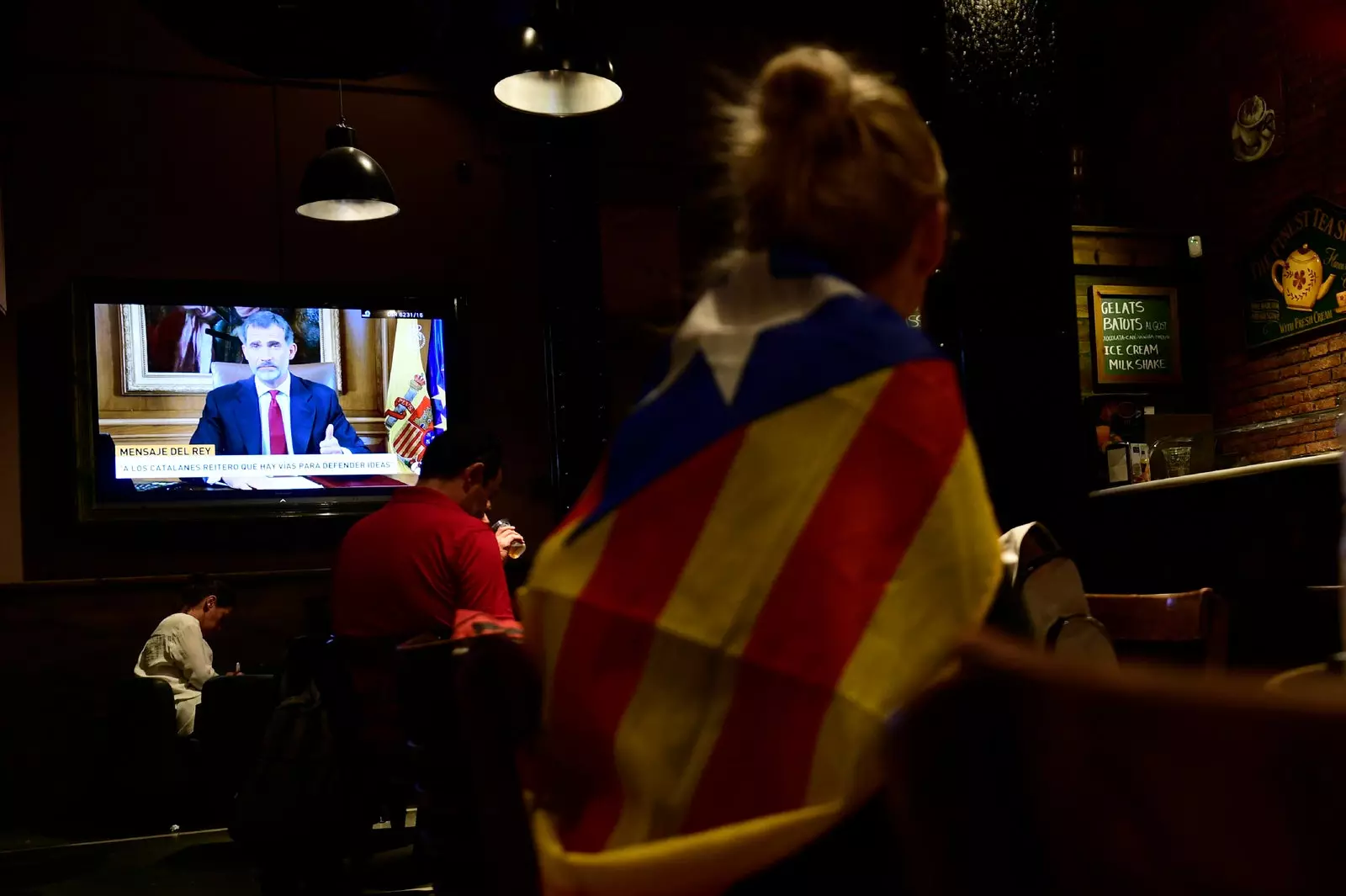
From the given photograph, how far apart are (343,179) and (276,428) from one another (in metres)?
1.38

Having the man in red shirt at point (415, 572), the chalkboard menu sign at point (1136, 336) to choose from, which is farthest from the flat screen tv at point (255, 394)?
the chalkboard menu sign at point (1136, 336)

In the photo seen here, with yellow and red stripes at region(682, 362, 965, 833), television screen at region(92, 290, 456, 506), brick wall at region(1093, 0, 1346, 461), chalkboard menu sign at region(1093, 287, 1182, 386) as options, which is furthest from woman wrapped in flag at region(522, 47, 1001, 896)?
chalkboard menu sign at region(1093, 287, 1182, 386)

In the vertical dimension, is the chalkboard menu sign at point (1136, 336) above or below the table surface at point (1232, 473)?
above

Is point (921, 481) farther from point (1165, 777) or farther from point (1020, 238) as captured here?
point (1020, 238)

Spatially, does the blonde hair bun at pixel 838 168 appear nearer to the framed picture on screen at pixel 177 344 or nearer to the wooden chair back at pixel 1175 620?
the wooden chair back at pixel 1175 620

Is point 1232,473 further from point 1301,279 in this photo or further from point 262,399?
point 262,399

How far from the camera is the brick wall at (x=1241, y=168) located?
5.95 m

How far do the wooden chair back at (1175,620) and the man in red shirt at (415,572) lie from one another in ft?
5.20

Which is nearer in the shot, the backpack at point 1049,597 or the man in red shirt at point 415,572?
the backpack at point 1049,597

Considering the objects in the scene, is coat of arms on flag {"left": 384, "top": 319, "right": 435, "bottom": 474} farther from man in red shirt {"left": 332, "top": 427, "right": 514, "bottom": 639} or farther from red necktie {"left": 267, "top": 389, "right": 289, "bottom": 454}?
man in red shirt {"left": 332, "top": 427, "right": 514, "bottom": 639}

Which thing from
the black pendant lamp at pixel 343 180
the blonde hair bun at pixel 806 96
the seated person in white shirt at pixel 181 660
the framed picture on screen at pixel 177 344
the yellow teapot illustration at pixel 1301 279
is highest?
the black pendant lamp at pixel 343 180

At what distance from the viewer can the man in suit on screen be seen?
17.0ft

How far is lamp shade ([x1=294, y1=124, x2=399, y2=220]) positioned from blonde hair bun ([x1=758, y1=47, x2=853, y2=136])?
404 centimetres

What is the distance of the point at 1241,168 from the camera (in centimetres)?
661
